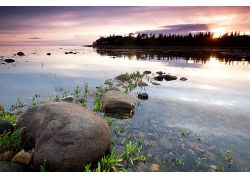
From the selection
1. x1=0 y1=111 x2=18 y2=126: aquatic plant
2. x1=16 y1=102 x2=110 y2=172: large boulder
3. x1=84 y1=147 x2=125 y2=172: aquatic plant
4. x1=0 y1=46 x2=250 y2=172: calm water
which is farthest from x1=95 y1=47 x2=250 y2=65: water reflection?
x1=0 y1=111 x2=18 y2=126: aquatic plant

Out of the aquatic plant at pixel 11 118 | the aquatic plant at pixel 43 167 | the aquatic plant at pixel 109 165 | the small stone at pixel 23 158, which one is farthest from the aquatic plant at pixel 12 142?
the aquatic plant at pixel 109 165

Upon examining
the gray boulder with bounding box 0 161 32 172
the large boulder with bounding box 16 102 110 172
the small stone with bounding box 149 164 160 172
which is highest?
the large boulder with bounding box 16 102 110 172

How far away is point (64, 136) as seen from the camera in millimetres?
3889

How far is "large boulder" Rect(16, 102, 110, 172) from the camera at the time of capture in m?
3.68

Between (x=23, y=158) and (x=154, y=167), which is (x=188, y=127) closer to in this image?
(x=154, y=167)

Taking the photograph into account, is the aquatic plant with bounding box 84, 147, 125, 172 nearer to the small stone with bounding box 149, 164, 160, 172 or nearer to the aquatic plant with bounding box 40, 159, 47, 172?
the small stone with bounding box 149, 164, 160, 172

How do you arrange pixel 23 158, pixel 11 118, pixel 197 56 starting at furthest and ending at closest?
1. pixel 197 56
2. pixel 11 118
3. pixel 23 158

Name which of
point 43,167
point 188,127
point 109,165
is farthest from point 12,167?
point 188,127

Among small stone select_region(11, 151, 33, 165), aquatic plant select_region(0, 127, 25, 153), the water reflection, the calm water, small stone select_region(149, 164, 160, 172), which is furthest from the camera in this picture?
the water reflection

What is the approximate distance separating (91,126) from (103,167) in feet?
3.08

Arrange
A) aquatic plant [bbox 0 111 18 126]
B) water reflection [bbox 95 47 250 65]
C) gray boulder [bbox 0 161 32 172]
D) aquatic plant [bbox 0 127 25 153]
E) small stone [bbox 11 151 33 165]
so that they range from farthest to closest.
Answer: water reflection [bbox 95 47 250 65]
aquatic plant [bbox 0 111 18 126]
aquatic plant [bbox 0 127 25 153]
small stone [bbox 11 151 33 165]
gray boulder [bbox 0 161 32 172]

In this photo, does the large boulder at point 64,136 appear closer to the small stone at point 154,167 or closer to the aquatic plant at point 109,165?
the aquatic plant at point 109,165

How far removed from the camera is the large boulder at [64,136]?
3.68 m
